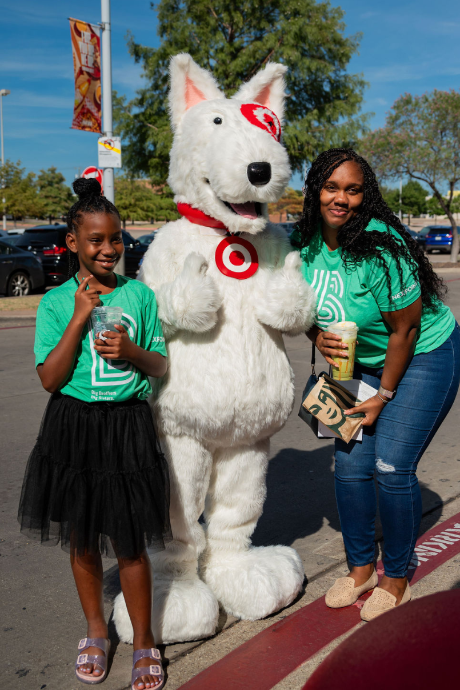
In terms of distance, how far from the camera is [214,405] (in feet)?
8.59

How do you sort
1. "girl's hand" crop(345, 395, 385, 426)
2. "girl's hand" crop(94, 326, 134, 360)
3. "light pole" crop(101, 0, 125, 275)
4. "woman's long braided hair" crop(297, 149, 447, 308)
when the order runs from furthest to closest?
1. "light pole" crop(101, 0, 125, 275)
2. "girl's hand" crop(345, 395, 385, 426)
3. "woman's long braided hair" crop(297, 149, 447, 308)
4. "girl's hand" crop(94, 326, 134, 360)

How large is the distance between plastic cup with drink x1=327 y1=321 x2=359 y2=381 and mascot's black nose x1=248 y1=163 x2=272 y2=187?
637 mm

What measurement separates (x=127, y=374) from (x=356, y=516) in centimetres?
125

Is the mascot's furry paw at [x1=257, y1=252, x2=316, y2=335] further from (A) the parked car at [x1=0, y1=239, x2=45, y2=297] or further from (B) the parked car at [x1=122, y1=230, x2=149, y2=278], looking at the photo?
(B) the parked car at [x1=122, y1=230, x2=149, y2=278]

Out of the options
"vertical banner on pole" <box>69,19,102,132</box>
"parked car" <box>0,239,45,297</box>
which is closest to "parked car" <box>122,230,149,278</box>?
"parked car" <box>0,239,45,297</box>

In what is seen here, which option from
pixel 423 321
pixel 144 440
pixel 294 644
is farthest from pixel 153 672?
pixel 423 321

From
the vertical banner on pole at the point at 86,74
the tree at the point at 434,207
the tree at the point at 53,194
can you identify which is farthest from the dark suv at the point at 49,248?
the tree at the point at 434,207

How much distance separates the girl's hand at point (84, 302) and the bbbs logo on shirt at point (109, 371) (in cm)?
11

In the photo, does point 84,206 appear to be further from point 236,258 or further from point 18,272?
point 18,272

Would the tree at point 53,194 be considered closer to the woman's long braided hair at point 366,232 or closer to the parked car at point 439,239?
the parked car at point 439,239

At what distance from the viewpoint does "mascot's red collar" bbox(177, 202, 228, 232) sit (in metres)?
2.81

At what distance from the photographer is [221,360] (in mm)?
2666

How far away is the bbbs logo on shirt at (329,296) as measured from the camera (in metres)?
2.72

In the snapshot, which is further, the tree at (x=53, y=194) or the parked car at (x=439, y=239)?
the tree at (x=53, y=194)
